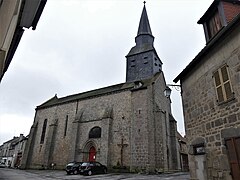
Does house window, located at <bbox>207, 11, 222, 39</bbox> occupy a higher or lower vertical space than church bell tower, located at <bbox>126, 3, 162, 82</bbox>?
lower

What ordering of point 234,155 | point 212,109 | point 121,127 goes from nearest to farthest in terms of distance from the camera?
1. point 234,155
2. point 212,109
3. point 121,127

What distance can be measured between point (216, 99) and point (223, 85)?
0.59 metres

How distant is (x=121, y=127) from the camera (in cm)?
2103

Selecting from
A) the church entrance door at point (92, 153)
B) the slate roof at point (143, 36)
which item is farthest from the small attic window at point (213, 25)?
the church entrance door at point (92, 153)

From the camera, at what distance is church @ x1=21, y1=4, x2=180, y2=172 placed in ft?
62.6

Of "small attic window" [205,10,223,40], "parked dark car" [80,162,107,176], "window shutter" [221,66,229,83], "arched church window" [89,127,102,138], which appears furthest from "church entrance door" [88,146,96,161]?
"window shutter" [221,66,229,83]

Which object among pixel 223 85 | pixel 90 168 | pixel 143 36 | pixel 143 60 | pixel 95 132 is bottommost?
pixel 90 168

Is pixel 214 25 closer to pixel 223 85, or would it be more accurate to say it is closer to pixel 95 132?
pixel 223 85

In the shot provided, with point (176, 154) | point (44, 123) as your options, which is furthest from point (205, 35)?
Result: point (44, 123)

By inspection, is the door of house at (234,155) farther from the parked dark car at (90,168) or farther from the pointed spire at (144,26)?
the pointed spire at (144,26)

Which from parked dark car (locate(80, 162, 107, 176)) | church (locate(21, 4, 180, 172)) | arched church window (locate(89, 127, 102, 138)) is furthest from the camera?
Answer: arched church window (locate(89, 127, 102, 138))

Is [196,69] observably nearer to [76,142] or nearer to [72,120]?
[76,142]

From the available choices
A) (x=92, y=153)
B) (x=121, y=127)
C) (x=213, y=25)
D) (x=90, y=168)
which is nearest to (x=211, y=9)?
(x=213, y=25)

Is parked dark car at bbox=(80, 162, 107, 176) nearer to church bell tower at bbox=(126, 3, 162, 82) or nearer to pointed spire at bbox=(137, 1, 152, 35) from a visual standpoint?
church bell tower at bbox=(126, 3, 162, 82)
